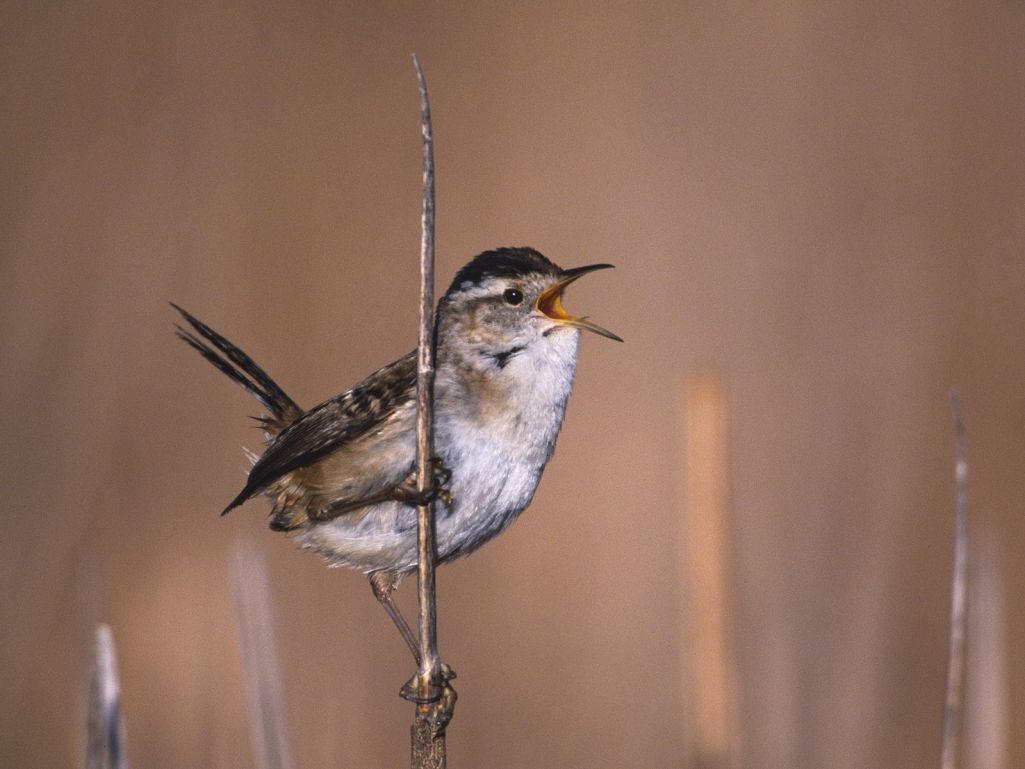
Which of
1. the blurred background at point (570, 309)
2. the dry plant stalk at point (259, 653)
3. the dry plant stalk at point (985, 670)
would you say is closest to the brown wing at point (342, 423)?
the dry plant stalk at point (259, 653)

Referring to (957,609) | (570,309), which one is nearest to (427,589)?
(957,609)

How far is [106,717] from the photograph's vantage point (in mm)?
1934

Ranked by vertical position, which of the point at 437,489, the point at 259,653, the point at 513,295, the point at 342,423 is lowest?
the point at 259,653

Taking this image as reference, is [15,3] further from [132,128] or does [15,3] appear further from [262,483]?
[262,483]

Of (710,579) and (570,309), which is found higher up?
(570,309)

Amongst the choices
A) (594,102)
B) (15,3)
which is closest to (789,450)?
(594,102)

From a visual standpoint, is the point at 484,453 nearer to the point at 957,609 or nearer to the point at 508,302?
the point at 508,302

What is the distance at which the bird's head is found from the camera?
271 cm

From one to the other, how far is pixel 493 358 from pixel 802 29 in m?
3.82

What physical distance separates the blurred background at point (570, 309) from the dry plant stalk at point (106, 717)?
1.41m

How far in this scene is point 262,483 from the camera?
260cm

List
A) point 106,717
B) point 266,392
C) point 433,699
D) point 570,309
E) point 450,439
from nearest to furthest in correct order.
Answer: point 106,717
point 433,699
point 450,439
point 266,392
point 570,309

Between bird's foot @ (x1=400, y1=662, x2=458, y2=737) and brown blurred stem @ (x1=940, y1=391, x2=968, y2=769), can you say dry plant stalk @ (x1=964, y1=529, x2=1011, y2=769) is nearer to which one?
brown blurred stem @ (x1=940, y1=391, x2=968, y2=769)

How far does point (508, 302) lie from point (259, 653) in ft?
3.08
